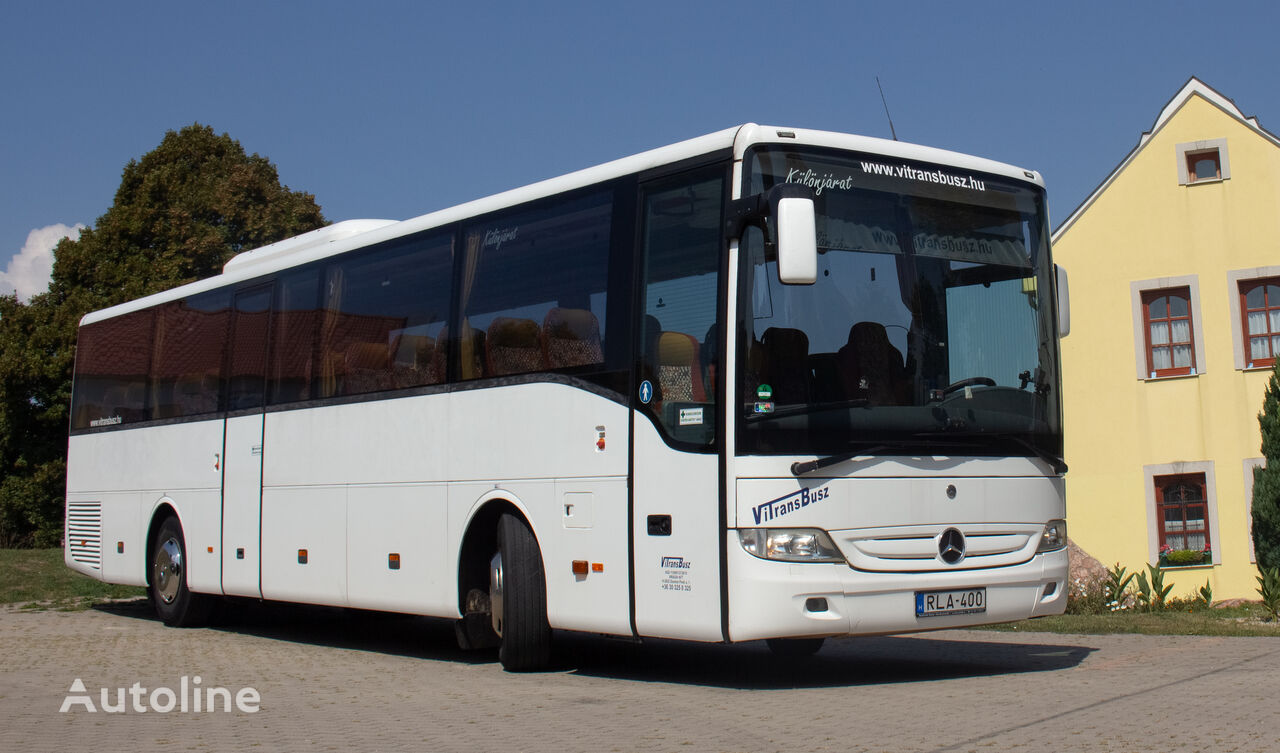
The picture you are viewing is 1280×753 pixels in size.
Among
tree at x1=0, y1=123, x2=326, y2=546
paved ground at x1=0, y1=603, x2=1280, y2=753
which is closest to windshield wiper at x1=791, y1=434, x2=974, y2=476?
paved ground at x1=0, y1=603, x2=1280, y2=753

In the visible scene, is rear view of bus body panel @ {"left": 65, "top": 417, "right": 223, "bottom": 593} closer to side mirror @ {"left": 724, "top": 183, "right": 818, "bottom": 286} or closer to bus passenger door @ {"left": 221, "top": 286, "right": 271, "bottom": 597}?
bus passenger door @ {"left": 221, "top": 286, "right": 271, "bottom": 597}

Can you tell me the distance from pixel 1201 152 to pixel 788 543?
19.3 meters

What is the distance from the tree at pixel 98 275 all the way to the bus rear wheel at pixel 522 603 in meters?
31.9

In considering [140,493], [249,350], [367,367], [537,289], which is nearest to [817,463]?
[537,289]

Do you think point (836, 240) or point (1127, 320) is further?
point (1127, 320)

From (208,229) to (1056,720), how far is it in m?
37.7

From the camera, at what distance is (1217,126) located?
990 inches

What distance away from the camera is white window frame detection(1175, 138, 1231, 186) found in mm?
24859

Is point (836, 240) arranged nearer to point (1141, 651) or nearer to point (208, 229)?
point (1141, 651)

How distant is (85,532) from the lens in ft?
58.9

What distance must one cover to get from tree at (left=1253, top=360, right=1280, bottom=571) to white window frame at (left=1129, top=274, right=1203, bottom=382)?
227 centimetres

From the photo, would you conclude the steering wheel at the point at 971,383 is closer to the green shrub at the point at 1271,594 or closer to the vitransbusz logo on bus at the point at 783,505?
the vitransbusz logo on bus at the point at 783,505

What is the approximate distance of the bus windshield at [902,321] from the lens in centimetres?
878

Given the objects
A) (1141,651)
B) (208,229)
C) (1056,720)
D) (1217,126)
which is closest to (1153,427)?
(1217,126)
